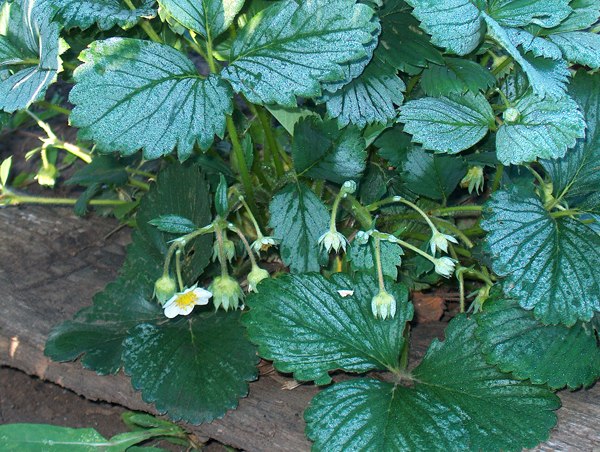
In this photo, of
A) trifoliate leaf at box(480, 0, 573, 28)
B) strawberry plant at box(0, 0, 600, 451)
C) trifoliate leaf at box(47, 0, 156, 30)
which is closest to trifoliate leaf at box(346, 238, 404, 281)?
strawberry plant at box(0, 0, 600, 451)

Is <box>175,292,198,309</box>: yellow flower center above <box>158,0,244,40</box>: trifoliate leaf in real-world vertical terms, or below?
below

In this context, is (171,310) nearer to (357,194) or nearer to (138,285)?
(138,285)

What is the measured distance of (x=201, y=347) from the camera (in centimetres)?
138

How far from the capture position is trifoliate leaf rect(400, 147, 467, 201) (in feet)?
4.58

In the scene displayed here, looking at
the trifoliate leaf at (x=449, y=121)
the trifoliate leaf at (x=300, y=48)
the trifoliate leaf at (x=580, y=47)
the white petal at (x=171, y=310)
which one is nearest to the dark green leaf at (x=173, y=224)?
the white petal at (x=171, y=310)

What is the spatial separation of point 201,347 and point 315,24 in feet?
1.83

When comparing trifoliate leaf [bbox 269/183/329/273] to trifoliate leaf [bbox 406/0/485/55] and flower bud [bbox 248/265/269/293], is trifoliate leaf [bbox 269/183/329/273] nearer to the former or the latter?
flower bud [bbox 248/265/269/293]

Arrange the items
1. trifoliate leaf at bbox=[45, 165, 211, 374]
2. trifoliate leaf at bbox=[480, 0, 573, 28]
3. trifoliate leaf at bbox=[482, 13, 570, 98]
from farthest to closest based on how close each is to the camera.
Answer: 1. trifoliate leaf at bbox=[45, 165, 211, 374]
2. trifoliate leaf at bbox=[480, 0, 573, 28]
3. trifoliate leaf at bbox=[482, 13, 570, 98]

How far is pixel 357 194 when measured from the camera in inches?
58.2

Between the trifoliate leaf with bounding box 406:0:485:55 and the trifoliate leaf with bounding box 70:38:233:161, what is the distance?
295mm

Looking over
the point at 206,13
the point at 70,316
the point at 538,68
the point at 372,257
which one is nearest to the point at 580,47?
the point at 538,68

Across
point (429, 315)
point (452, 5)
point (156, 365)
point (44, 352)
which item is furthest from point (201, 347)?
point (452, 5)

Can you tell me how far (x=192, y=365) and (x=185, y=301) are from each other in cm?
14

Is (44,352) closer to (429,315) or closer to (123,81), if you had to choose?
(123,81)
